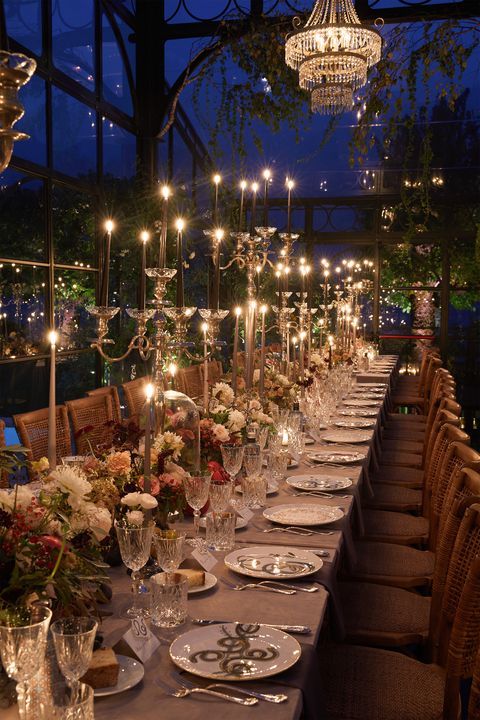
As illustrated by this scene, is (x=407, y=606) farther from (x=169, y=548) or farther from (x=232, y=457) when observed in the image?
(x=169, y=548)


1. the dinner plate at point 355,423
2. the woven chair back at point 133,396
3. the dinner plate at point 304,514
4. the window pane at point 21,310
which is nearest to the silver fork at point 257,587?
the dinner plate at point 304,514

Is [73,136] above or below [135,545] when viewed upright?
above

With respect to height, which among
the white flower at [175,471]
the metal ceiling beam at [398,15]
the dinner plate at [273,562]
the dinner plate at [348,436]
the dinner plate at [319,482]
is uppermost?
the metal ceiling beam at [398,15]

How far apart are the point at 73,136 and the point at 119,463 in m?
4.88

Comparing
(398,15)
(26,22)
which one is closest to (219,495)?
(26,22)

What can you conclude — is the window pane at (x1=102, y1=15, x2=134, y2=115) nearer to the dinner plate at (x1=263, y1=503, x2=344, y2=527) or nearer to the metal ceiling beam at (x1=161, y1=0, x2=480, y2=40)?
the metal ceiling beam at (x1=161, y1=0, x2=480, y2=40)

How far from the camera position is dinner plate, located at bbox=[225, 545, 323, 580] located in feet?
A: 6.42

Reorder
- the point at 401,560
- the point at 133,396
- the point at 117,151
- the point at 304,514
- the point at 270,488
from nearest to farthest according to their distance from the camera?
the point at 304,514 < the point at 270,488 < the point at 401,560 < the point at 133,396 < the point at 117,151

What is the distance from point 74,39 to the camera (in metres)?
6.41

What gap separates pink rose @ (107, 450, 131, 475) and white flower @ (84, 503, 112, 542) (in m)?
0.37

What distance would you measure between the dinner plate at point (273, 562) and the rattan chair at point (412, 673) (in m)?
0.36

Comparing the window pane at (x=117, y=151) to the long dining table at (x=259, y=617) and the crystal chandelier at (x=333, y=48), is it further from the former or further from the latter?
the long dining table at (x=259, y=617)

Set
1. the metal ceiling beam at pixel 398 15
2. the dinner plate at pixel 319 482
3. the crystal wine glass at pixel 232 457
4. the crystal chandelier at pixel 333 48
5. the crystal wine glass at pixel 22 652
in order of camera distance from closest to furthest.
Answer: the crystal wine glass at pixel 22 652, the crystal wine glass at pixel 232 457, the dinner plate at pixel 319 482, the crystal chandelier at pixel 333 48, the metal ceiling beam at pixel 398 15

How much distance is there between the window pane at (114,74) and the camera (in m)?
7.14
